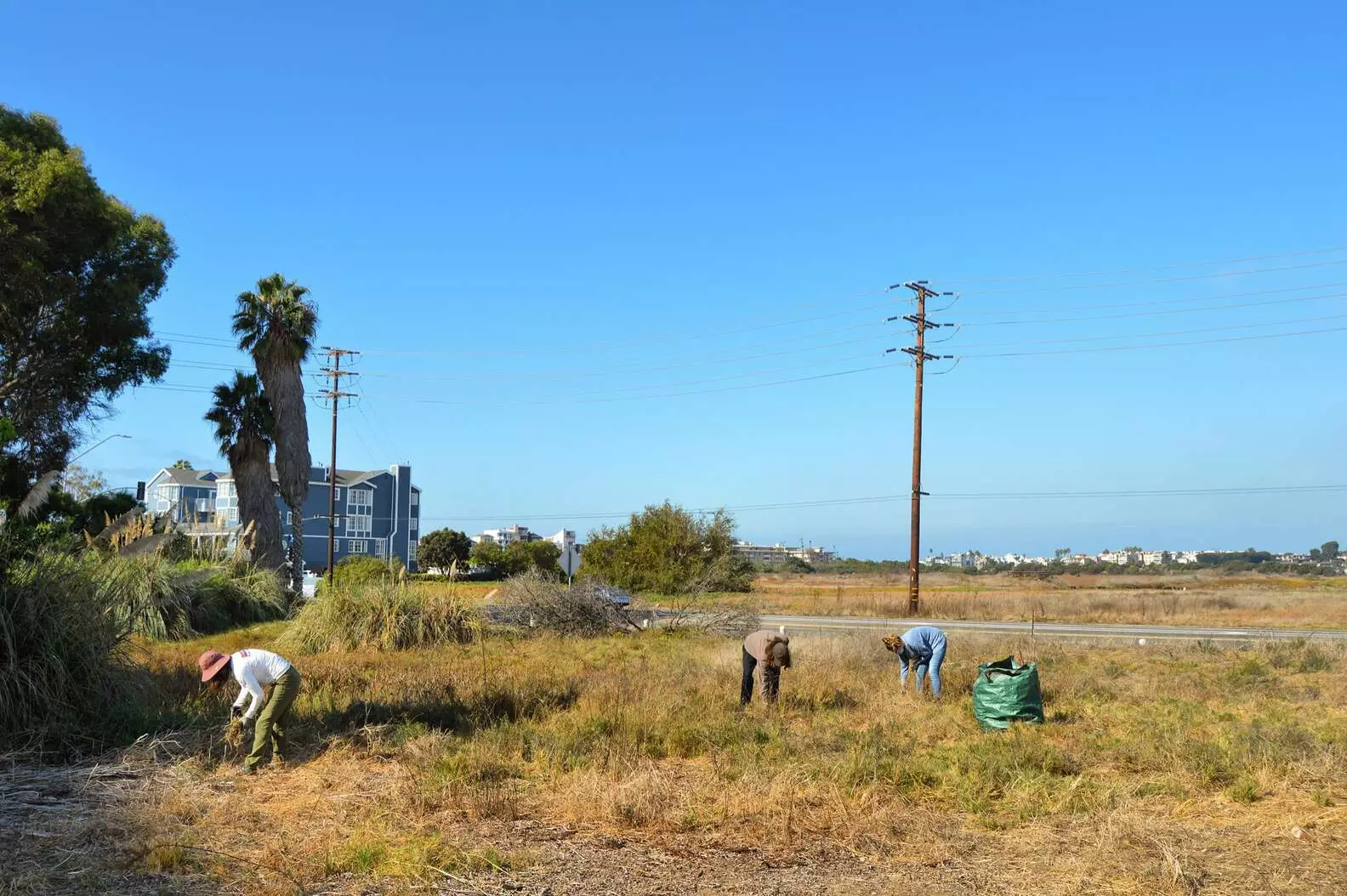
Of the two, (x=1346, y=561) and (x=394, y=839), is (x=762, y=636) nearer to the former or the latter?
(x=394, y=839)

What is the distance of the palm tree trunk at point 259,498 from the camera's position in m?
32.1

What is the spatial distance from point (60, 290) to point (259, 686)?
61.1 ft

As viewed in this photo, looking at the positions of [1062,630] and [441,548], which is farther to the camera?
[441,548]

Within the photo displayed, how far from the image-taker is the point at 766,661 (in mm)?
13430

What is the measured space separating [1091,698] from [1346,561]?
133m

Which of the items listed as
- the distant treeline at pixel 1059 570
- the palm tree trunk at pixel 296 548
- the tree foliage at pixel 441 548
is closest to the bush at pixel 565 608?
the palm tree trunk at pixel 296 548

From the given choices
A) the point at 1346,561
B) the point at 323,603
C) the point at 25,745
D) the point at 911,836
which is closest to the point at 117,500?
the point at 323,603

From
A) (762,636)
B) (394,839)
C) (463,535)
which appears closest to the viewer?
(394,839)

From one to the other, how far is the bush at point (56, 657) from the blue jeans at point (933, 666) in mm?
9680

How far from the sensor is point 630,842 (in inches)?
313

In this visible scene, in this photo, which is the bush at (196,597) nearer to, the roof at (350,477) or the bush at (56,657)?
the bush at (56,657)

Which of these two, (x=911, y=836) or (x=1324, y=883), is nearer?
(x=1324, y=883)

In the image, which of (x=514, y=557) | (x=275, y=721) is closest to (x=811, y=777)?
(x=275, y=721)

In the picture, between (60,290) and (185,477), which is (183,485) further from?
(60,290)
